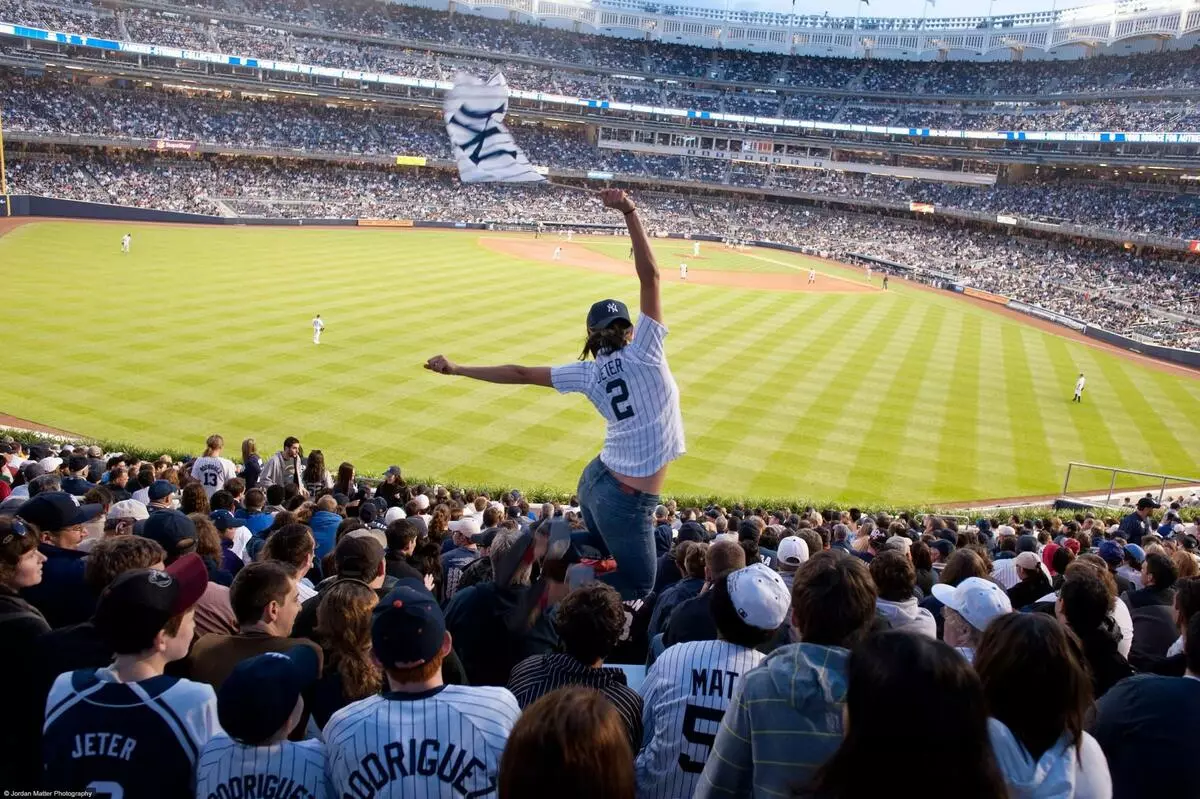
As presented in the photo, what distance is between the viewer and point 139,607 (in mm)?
3592

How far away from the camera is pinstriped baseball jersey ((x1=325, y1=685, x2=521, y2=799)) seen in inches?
126

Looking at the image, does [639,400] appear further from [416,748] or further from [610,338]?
[416,748]

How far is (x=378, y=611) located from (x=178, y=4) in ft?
261

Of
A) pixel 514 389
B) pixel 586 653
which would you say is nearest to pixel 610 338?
pixel 586 653

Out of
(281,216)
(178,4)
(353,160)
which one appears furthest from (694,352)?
A: (178,4)

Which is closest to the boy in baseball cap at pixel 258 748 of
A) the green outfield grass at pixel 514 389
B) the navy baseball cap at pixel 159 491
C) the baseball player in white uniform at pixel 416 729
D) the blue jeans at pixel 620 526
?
the baseball player in white uniform at pixel 416 729

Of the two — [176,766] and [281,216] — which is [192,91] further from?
[176,766]

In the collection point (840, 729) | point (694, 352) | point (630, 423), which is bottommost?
point (694, 352)

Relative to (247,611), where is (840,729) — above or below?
above

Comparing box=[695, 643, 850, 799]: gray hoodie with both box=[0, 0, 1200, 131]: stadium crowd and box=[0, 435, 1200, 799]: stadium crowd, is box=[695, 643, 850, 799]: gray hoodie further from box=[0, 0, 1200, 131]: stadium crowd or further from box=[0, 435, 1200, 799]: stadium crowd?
box=[0, 0, 1200, 131]: stadium crowd

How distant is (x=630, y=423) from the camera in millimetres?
5414

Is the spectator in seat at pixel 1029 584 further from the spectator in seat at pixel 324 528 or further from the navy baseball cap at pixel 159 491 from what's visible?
the navy baseball cap at pixel 159 491

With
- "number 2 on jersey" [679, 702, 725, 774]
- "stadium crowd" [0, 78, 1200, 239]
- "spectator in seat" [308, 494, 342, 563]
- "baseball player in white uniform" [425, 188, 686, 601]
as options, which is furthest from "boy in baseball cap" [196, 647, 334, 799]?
"stadium crowd" [0, 78, 1200, 239]

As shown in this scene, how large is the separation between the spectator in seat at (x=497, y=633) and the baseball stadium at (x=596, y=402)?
0.08 ft
